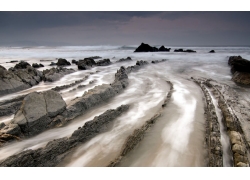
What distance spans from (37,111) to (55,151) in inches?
42.8

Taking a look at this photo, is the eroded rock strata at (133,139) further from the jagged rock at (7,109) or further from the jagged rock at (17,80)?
the jagged rock at (17,80)

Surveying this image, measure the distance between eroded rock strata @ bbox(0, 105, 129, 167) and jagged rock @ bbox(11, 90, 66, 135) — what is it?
675 mm

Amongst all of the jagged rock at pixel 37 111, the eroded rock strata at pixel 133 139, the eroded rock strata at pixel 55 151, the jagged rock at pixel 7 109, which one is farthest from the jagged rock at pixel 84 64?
the eroded rock strata at pixel 133 139

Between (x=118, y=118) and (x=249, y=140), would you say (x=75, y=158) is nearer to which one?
(x=118, y=118)

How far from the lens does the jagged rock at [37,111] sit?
317cm

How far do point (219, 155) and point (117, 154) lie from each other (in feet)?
5.49

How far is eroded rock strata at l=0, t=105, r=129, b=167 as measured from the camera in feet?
8.02

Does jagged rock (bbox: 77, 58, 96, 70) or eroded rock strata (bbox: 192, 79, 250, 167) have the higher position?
jagged rock (bbox: 77, 58, 96, 70)

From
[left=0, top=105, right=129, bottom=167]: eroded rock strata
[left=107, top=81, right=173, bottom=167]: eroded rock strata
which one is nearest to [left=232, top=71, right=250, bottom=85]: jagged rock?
[left=107, top=81, right=173, bottom=167]: eroded rock strata

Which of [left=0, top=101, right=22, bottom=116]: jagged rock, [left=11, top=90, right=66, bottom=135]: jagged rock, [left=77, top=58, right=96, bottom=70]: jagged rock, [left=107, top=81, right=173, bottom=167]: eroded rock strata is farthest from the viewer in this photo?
[left=77, top=58, right=96, bottom=70]: jagged rock

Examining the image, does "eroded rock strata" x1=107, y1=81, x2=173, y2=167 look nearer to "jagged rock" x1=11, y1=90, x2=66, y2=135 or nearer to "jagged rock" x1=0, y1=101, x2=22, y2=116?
"jagged rock" x1=11, y1=90, x2=66, y2=135

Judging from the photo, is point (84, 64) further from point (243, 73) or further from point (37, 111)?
point (243, 73)

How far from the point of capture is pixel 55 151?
273 cm

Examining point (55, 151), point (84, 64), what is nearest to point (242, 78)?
point (55, 151)
